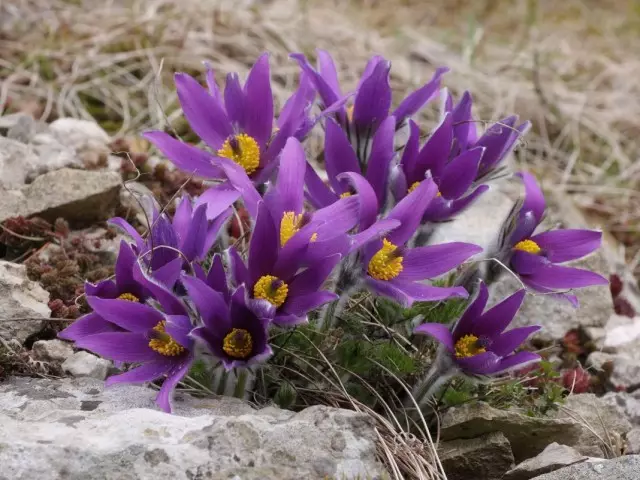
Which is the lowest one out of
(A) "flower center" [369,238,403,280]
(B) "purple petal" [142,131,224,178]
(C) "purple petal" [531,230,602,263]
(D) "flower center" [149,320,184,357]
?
(D) "flower center" [149,320,184,357]

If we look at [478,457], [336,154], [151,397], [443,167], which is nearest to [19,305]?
[151,397]

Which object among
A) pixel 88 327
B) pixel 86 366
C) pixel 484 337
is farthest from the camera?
pixel 86 366

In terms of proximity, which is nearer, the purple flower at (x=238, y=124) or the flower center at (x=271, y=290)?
the flower center at (x=271, y=290)

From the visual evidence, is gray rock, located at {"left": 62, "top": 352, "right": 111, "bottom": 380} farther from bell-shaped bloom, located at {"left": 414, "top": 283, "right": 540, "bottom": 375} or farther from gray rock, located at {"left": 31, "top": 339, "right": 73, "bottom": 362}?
bell-shaped bloom, located at {"left": 414, "top": 283, "right": 540, "bottom": 375}

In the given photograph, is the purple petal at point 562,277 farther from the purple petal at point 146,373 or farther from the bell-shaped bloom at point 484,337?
the purple petal at point 146,373

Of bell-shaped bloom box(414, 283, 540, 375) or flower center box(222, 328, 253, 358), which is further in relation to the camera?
bell-shaped bloom box(414, 283, 540, 375)

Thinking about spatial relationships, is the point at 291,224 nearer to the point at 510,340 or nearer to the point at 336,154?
the point at 336,154

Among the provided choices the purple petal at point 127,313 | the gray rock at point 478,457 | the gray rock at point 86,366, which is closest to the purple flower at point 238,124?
the purple petal at point 127,313

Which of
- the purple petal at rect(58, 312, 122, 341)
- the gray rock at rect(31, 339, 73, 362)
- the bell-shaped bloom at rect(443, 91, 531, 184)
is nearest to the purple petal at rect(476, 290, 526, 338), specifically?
the bell-shaped bloom at rect(443, 91, 531, 184)
